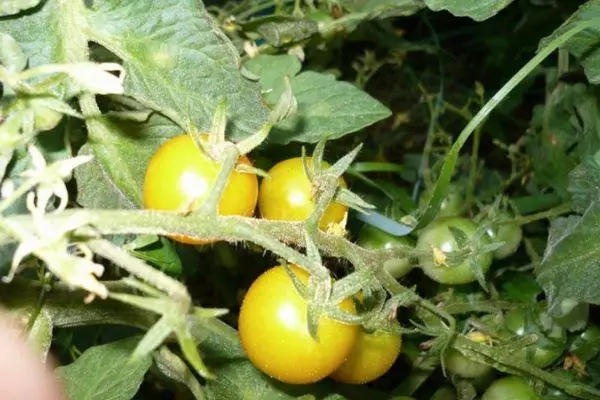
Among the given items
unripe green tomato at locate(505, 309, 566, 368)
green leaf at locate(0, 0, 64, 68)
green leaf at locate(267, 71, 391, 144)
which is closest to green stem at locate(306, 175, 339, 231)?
green leaf at locate(267, 71, 391, 144)

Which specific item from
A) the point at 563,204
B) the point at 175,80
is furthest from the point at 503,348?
the point at 175,80

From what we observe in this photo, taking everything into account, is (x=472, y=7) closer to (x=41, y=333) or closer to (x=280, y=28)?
(x=280, y=28)

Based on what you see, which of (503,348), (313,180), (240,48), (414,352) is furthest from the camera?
(240,48)

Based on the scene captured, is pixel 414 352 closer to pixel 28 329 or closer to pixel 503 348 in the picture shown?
pixel 503 348

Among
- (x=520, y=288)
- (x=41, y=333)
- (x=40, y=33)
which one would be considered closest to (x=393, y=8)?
(x=520, y=288)

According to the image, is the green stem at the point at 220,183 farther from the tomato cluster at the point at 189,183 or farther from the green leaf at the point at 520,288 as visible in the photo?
the green leaf at the point at 520,288

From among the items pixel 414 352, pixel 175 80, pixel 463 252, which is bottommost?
pixel 414 352

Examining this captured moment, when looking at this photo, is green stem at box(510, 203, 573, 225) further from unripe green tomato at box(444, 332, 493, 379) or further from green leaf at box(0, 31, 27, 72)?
green leaf at box(0, 31, 27, 72)
